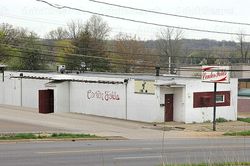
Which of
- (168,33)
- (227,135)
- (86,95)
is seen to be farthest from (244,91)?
(168,33)

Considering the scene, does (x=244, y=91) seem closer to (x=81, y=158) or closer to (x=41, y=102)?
(x=41, y=102)

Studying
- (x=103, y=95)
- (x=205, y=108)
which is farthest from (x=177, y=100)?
(x=103, y=95)

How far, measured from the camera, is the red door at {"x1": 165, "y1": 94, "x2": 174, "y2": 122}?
3703cm

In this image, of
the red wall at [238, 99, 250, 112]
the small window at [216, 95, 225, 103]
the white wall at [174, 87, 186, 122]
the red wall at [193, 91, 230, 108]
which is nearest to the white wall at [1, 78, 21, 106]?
the white wall at [174, 87, 186, 122]

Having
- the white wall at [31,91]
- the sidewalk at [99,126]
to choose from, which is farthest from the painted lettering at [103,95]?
the white wall at [31,91]

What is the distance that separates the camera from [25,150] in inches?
726

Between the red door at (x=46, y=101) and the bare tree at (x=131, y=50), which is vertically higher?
the bare tree at (x=131, y=50)

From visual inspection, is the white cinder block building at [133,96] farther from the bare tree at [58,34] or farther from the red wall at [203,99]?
the bare tree at [58,34]

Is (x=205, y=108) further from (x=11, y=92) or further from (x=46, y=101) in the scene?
(x=11, y=92)

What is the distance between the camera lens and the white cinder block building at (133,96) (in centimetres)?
3666

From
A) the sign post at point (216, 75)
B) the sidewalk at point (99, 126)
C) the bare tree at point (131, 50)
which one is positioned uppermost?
the bare tree at point (131, 50)

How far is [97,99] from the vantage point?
40.3 metres

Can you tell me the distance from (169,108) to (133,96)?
278cm

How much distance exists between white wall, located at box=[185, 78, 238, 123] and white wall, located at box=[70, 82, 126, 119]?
4.95 m
